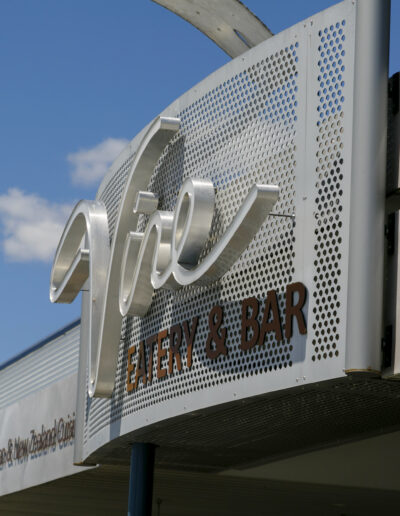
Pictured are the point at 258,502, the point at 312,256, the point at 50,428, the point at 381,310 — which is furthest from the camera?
the point at 258,502

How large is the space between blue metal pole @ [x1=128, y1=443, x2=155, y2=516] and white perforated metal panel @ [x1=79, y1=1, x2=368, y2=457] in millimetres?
851

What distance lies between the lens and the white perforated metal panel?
9.27m

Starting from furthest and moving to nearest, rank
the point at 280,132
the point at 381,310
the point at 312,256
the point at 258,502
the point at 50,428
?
the point at 258,502
the point at 50,428
the point at 280,132
the point at 312,256
the point at 381,310

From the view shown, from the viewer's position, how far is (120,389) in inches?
508

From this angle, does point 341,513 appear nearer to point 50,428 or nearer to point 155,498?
point 155,498

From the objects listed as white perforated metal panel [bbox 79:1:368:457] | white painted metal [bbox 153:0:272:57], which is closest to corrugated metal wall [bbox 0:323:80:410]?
white perforated metal panel [bbox 79:1:368:457]

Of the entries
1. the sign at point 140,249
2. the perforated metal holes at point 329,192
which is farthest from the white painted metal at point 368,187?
the sign at point 140,249

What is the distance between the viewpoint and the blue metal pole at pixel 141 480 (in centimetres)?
1308

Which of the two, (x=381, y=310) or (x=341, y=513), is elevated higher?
(x=381, y=310)

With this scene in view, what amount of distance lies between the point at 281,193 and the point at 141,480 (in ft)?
15.6

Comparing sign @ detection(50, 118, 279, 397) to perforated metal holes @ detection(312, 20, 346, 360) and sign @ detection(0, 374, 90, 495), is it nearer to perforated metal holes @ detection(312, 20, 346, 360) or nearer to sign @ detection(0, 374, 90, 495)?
perforated metal holes @ detection(312, 20, 346, 360)

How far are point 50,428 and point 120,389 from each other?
430 centimetres

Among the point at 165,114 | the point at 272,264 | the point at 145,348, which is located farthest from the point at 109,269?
the point at 272,264

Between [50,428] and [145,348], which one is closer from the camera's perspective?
[145,348]
